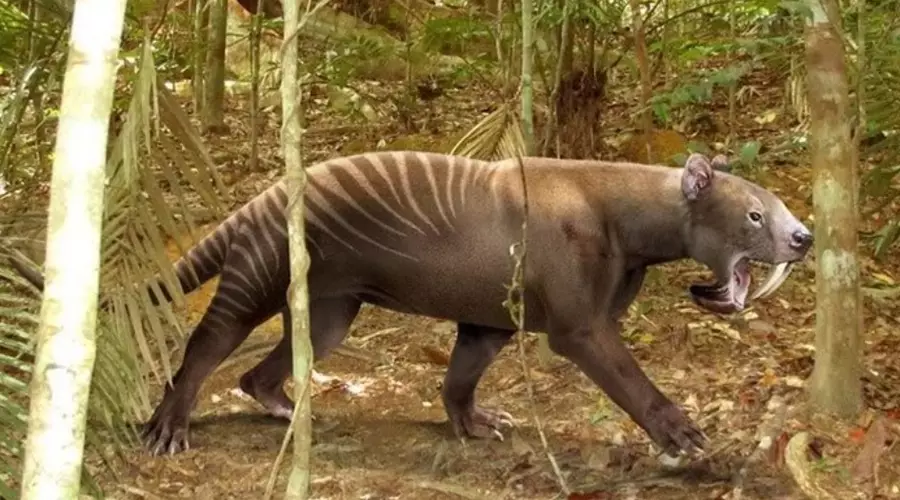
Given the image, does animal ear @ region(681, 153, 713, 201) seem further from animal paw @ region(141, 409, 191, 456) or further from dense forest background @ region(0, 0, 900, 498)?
animal paw @ region(141, 409, 191, 456)

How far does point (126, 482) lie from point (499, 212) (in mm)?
1608

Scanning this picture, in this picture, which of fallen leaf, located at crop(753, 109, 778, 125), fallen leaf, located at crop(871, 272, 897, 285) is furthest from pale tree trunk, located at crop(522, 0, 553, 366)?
fallen leaf, located at crop(753, 109, 778, 125)

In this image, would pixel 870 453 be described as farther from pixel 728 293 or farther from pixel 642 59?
pixel 642 59

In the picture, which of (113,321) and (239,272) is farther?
(239,272)

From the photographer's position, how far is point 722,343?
5938mm

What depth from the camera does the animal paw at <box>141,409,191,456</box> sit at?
4.62 meters

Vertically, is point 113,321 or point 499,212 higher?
point 499,212

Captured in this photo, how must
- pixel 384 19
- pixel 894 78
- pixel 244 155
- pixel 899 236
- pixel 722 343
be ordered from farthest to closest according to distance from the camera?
1. pixel 384 19
2. pixel 244 155
3. pixel 899 236
4. pixel 722 343
5. pixel 894 78

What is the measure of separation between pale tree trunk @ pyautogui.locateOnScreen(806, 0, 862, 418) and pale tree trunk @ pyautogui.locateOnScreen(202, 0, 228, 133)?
206 inches

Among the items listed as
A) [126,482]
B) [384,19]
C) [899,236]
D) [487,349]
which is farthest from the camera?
[384,19]

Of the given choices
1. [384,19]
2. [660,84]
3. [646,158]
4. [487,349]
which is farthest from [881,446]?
[384,19]

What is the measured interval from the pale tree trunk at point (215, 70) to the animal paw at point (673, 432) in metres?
5.33

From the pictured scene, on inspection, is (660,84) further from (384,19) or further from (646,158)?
(384,19)

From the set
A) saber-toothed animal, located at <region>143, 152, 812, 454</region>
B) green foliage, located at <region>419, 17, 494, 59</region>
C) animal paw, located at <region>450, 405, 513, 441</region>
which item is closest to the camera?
saber-toothed animal, located at <region>143, 152, 812, 454</region>
